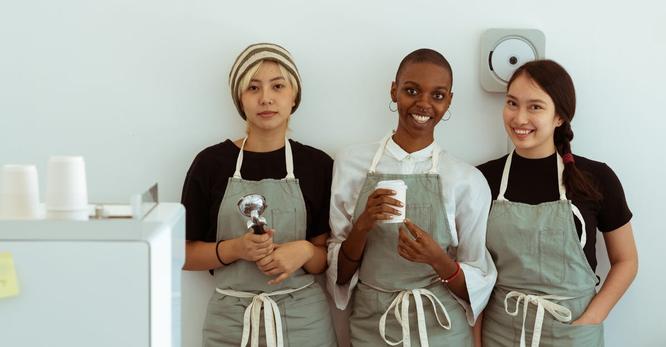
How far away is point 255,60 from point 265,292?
531mm

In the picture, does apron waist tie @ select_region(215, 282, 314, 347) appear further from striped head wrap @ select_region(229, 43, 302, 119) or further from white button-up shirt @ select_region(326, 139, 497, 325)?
striped head wrap @ select_region(229, 43, 302, 119)

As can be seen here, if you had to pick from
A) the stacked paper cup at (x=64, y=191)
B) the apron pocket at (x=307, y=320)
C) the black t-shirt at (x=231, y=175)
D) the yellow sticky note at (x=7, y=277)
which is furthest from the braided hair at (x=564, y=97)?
the yellow sticky note at (x=7, y=277)

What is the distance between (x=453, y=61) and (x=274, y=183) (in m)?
0.55

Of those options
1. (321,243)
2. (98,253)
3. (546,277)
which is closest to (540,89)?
(546,277)

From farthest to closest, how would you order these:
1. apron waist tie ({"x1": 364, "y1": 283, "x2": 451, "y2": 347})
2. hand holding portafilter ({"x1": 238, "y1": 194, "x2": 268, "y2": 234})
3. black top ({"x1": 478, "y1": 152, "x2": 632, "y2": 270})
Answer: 1. black top ({"x1": 478, "y1": 152, "x2": 632, "y2": 270})
2. apron waist tie ({"x1": 364, "y1": 283, "x2": 451, "y2": 347})
3. hand holding portafilter ({"x1": 238, "y1": 194, "x2": 268, "y2": 234})

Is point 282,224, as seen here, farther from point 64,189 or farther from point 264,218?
point 64,189

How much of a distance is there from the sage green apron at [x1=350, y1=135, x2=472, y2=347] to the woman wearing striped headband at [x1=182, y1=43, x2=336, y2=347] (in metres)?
0.12

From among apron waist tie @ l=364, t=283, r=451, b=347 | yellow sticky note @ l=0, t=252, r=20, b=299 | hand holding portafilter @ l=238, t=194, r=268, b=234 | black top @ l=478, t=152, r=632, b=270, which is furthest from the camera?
black top @ l=478, t=152, r=632, b=270

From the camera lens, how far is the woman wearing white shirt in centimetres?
175

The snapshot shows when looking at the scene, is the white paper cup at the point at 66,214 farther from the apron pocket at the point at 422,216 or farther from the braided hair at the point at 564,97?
the braided hair at the point at 564,97

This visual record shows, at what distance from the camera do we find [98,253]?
0.95m

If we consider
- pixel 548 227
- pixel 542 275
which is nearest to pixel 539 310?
pixel 542 275

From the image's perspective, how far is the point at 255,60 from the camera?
5.81 feet

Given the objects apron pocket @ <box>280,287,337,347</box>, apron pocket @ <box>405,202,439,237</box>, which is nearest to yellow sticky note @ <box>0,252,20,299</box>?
apron pocket @ <box>280,287,337,347</box>
